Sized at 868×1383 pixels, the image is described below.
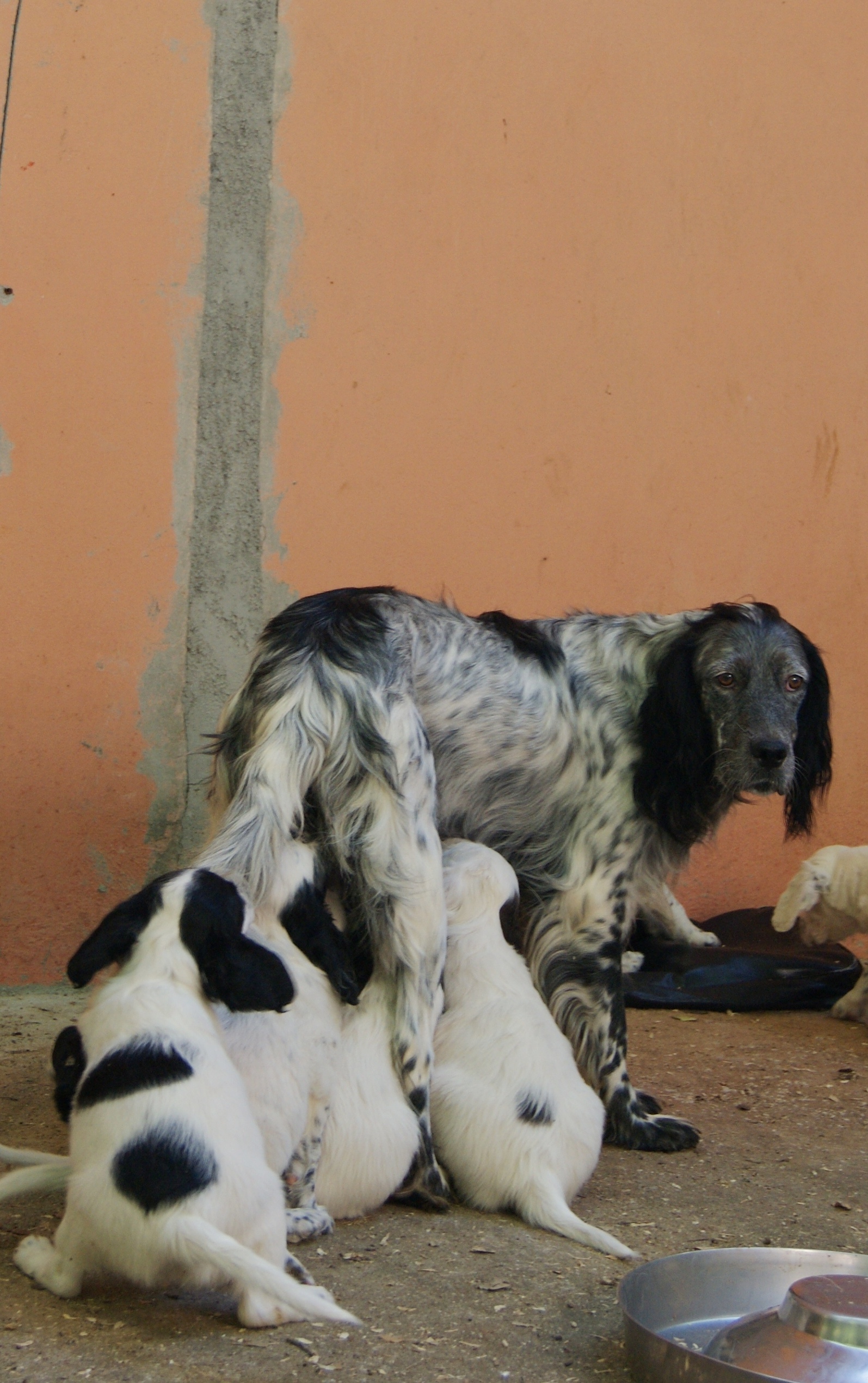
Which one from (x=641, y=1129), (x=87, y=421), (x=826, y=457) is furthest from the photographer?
(x=826, y=457)

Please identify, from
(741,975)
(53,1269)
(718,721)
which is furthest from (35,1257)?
(741,975)

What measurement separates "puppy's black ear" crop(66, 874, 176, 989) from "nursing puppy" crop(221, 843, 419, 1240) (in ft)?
0.77

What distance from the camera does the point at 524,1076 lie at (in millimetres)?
2516

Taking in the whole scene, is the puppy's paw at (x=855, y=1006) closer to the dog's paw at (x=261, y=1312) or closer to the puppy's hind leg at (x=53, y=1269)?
the dog's paw at (x=261, y=1312)

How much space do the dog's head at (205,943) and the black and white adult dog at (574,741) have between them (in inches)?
22.5

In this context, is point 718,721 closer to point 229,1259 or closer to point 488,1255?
point 488,1255

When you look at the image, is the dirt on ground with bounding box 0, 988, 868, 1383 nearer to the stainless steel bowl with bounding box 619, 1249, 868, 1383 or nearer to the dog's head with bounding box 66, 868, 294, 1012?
the stainless steel bowl with bounding box 619, 1249, 868, 1383

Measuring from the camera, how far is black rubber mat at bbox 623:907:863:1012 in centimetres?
434

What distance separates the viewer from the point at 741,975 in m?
4.41

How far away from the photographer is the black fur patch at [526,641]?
3.30 m

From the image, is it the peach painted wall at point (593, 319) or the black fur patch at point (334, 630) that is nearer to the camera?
the black fur patch at point (334, 630)

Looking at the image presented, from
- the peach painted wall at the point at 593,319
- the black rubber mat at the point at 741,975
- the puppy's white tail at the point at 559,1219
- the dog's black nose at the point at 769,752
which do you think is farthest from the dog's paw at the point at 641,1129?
the peach painted wall at the point at 593,319

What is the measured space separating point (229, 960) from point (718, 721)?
1.61 m

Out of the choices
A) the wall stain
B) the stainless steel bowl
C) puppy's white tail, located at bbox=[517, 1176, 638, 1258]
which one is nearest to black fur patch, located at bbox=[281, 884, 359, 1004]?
puppy's white tail, located at bbox=[517, 1176, 638, 1258]
